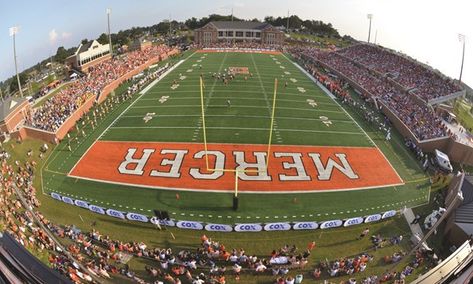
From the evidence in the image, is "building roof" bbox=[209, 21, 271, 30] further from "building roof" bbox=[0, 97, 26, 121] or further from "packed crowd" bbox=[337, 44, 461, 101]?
"building roof" bbox=[0, 97, 26, 121]

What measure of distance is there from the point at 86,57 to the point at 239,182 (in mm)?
47948

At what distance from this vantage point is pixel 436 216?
782 inches

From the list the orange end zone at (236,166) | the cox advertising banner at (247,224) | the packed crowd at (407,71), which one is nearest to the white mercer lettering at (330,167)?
the orange end zone at (236,166)

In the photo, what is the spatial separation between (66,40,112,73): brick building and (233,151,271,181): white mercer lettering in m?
43.0

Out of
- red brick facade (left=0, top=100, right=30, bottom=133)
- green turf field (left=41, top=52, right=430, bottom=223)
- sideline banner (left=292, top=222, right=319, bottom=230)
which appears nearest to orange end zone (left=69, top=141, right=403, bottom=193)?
green turf field (left=41, top=52, right=430, bottom=223)

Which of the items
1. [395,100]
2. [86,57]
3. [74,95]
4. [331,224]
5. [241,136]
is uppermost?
[86,57]

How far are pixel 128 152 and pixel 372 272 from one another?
1922 centimetres

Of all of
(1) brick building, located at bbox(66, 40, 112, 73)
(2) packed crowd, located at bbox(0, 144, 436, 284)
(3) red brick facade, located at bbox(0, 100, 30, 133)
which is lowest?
(2) packed crowd, located at bbox(0, 144, 436, 284)

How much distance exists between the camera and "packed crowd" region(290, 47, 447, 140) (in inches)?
1227

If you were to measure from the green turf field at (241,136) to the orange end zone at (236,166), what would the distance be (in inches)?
32.2

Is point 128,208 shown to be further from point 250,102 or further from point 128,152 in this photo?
point 250,102

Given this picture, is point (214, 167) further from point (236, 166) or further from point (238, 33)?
point (238, 33)

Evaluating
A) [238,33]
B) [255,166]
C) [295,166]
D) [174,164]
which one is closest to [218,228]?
[255,166]

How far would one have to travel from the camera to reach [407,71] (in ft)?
161
